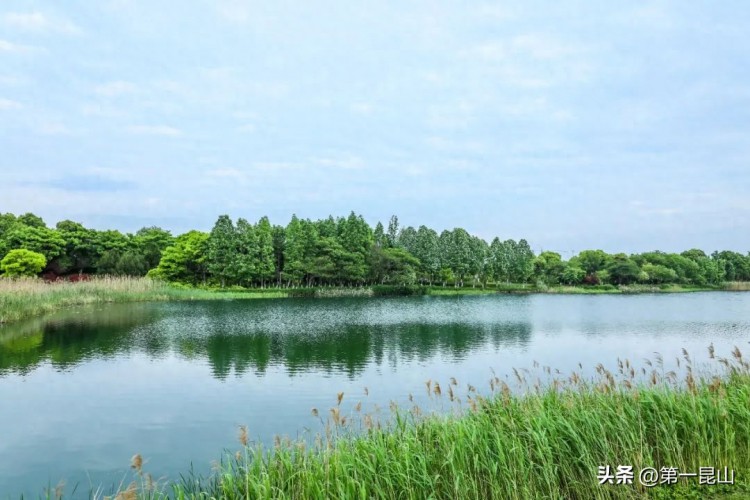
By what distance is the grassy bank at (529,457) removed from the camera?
15.9 ft

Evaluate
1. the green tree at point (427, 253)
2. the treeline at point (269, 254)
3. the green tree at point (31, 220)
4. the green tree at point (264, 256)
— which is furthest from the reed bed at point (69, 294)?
the green tree at point (31, 220)

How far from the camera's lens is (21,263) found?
53.1 metres

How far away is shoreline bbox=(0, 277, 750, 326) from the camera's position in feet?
87.9

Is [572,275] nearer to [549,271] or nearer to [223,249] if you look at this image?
[549,271]

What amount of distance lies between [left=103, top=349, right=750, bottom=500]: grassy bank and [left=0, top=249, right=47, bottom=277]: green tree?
59.1m

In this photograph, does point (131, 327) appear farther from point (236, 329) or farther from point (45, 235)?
point (45, 235)

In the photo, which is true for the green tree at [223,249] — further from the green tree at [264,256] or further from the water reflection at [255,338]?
the water reflection at [255,338]

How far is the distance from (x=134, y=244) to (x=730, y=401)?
7037cm

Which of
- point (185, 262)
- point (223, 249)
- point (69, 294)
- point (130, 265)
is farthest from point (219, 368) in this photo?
point (130, 265)

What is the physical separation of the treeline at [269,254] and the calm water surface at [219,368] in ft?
88.8

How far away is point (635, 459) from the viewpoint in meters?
5.29

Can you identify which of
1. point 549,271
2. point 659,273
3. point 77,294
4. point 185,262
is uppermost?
point 185,262

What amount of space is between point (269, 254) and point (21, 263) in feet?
90.7

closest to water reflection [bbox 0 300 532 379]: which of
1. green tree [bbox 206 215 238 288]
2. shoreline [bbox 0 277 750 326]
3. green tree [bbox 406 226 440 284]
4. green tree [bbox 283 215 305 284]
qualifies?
shoreline [bbox 0 277 750 326]
